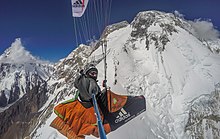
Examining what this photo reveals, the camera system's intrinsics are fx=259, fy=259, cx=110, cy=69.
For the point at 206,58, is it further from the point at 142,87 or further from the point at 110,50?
the point at 110,50

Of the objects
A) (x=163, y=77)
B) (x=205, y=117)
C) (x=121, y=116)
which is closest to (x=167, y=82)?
(x=163, y=77)

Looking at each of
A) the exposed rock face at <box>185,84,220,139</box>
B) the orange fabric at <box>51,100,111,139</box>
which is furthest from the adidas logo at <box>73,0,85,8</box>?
the exposed rock face at <box>185,84,220,139</box>

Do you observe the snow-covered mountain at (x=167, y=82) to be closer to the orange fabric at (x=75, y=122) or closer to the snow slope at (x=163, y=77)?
the snow slope at (x=163, y=77)

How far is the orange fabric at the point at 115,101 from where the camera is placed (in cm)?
1121

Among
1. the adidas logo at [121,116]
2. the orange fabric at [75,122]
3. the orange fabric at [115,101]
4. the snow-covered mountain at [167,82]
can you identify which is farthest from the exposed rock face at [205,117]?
the orange fabric at [75,122]

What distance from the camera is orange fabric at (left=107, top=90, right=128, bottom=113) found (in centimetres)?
1121

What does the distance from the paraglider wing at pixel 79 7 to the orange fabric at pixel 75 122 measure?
12.9 feet

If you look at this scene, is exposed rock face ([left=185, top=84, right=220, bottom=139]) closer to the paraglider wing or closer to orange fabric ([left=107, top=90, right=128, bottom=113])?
orange fabric ([left=107, top=90, right=128, bottom=113])

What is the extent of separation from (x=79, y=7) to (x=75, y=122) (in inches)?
200

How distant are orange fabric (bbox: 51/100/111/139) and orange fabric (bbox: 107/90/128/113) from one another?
823 millimetres

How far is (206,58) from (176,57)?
5493 mm

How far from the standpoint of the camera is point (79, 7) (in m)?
11.6

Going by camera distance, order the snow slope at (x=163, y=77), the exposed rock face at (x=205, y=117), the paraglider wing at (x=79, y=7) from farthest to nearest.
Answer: the exposed rock face at (x=205, y=117)
the snow slope at (x=163, y=77)
the paraglider wing at (x=79, y=7)

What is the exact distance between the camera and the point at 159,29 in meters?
60.0
